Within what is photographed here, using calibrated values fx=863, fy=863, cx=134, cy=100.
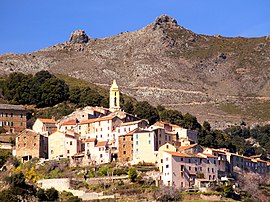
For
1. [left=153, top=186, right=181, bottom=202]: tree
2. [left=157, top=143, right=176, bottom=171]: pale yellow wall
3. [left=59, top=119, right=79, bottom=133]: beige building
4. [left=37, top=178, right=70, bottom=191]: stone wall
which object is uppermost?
[left=59, top=119, right=79, bottom=133]: beige building

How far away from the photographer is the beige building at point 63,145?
101500mm

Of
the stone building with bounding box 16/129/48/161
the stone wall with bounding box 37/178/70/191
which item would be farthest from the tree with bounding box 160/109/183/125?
the stone wall with bounding box 37/178/70/191

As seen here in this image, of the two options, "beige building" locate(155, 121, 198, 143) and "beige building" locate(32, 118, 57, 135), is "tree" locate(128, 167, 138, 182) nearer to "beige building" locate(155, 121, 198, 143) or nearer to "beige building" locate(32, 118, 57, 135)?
"beige building" locate(155, 121, 198, 143)

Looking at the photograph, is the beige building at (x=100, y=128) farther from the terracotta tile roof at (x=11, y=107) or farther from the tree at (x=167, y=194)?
the tree at (x=167, y=194)

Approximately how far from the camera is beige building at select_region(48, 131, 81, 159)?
102 meters

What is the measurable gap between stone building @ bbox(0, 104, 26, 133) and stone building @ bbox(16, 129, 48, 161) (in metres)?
11.3

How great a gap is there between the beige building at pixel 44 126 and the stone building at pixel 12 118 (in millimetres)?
5287

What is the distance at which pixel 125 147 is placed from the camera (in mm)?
97688

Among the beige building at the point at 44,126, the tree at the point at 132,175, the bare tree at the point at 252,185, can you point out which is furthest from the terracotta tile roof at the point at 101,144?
the bare tree at the point at 252,185

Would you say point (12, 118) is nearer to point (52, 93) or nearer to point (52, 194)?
point (52, 93)

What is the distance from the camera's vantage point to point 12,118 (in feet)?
380

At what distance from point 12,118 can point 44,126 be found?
27.0ft

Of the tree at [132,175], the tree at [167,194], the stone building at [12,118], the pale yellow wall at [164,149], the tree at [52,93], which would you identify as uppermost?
the tree at [52,93]

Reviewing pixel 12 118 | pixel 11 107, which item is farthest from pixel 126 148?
pixel 11 107
